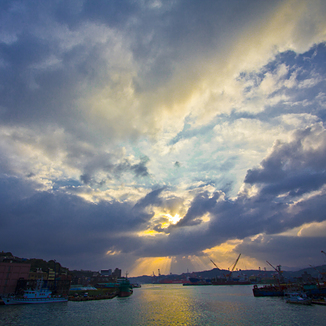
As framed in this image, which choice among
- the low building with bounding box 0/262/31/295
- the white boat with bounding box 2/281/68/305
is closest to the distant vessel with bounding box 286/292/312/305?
the white boat with bounding box 2/281/68/305

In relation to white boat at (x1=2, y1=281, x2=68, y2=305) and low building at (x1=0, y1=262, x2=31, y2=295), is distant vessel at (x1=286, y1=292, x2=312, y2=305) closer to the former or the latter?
white boat at (x1=2, y1=281, x2=68, y2=305)

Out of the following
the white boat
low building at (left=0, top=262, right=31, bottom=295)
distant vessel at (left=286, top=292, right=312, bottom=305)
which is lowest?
distant vessel at (left=286, top=292, right=312, bottom=305)

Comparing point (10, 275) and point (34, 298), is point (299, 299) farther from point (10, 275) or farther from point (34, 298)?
point (10, 275)

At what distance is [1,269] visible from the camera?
104 metres

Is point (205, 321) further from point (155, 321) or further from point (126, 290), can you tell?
point (126, 290)

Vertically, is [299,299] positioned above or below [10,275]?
below

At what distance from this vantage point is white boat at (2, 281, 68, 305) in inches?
3663

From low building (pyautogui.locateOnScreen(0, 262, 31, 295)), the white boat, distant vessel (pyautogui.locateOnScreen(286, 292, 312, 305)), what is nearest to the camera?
distant vessel (pyautogui.locateOnScreen(286, 292, 312, 305))

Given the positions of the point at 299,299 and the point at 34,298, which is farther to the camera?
the point at 34,298

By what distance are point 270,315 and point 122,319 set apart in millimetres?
49830

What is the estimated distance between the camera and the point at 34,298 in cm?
9919

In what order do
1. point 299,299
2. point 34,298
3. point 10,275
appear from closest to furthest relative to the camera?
point 299,299 < point 34,298 < point 10,275

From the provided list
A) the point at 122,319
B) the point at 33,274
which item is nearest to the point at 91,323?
the point at 122,319

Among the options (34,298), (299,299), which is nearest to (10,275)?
(34,298)
